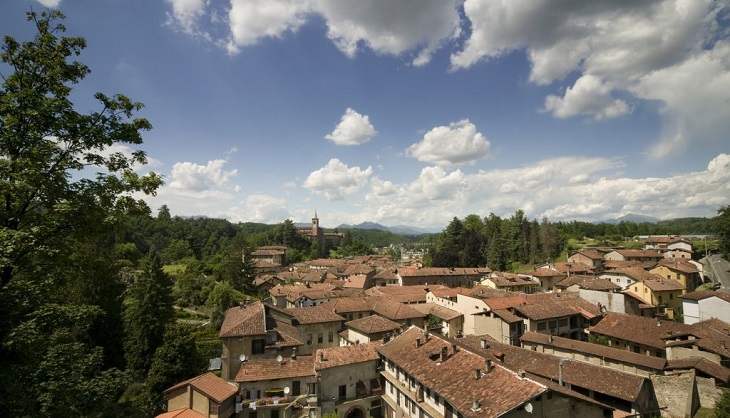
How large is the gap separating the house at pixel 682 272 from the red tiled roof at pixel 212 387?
211 feet

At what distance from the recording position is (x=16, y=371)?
7840 millimetres

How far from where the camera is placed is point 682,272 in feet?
A: 180

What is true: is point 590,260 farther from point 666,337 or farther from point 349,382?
point 349,382

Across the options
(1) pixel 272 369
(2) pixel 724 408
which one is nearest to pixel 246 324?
(1) pixel 272 369

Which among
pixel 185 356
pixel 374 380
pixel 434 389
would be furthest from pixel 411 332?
pixel 185 356

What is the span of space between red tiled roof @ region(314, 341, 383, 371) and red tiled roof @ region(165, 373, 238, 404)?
6.35 metres

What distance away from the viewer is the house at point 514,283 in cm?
5788

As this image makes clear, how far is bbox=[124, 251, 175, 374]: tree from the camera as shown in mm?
34406

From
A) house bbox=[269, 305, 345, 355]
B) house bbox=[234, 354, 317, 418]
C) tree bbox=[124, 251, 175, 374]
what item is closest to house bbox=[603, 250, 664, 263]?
house bbox=[269, 305, 345, 355]

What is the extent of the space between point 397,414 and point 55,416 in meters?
22.3

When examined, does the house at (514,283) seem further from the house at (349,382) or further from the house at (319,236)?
the house at (319,236)

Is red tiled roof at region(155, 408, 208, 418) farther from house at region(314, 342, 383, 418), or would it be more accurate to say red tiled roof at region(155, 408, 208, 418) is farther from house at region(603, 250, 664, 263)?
house at region(603, 250, 664, 263)

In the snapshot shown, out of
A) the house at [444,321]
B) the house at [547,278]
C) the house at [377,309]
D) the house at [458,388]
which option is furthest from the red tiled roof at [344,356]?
the house at [547,278]

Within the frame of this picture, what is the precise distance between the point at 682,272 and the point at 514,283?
25.1 meters
